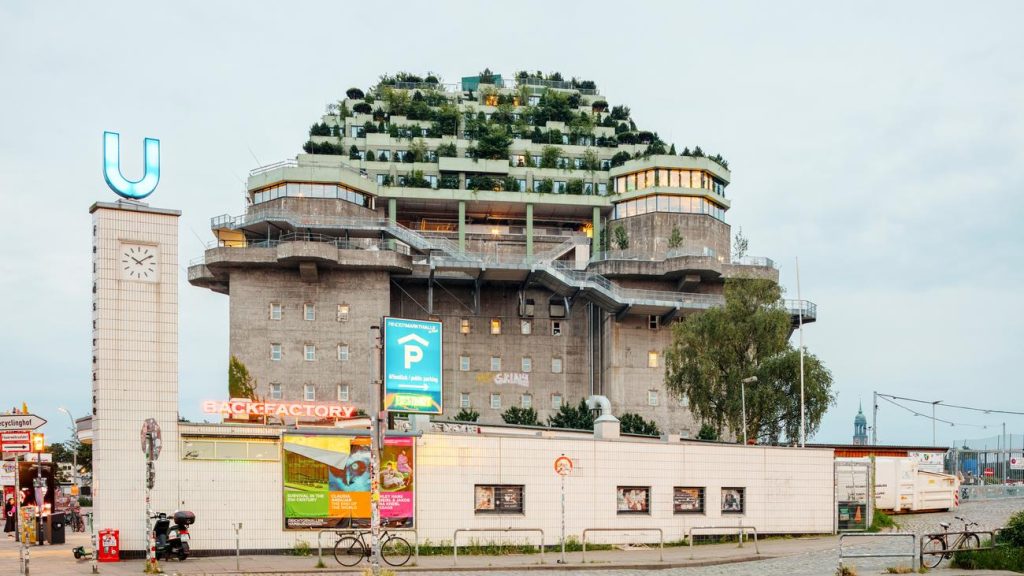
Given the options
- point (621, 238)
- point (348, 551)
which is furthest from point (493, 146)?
point (348, 551)

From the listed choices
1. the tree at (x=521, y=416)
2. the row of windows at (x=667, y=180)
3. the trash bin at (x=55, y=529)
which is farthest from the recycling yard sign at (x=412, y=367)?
the row of windows at (x=667, y=180)

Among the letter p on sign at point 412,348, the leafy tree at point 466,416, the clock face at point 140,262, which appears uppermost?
the clock face at point 140,262

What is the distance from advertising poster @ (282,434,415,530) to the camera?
38812mm

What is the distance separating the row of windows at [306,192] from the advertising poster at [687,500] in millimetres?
67148

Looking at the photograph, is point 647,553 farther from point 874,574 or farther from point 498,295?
point 498,295

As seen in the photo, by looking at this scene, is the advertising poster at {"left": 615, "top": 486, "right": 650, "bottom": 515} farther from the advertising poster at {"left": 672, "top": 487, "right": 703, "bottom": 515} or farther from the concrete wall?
the advertising poster at {"left": 672, "top": 487, "right": 703, "bottom": 515}

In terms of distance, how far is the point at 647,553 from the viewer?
130ft

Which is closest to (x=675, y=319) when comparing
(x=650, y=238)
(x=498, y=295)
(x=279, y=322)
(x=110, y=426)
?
(x=650, y=238)

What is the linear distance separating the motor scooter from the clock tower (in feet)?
4.18

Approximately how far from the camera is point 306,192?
105m

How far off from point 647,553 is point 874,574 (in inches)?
430

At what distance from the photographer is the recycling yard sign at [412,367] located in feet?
129

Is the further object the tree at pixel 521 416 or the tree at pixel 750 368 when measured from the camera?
the tree at pixel 521 416

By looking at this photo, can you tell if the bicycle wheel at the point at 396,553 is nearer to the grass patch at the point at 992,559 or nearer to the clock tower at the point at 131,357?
the clock tower at the point at 131,357
